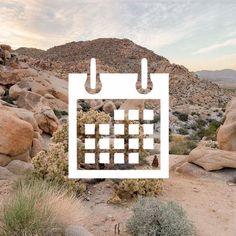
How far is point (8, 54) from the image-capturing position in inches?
1421

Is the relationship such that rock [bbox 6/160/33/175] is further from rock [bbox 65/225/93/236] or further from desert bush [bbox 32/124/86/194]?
rock [bbox 65/225/93/236]

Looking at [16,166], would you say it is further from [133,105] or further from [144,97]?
[133,105]

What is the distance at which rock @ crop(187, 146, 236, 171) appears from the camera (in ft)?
32.2

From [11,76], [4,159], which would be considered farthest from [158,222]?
[11,76]

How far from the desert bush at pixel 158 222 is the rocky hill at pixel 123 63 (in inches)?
1444

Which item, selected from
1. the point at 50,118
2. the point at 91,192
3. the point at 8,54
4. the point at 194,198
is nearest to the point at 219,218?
the point at 194,198

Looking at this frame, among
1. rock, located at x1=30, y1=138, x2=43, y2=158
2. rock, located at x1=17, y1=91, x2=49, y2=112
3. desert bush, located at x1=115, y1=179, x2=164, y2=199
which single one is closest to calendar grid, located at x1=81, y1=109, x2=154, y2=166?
desert bush, located at x1=115, y1=179, x2=164, y2=199

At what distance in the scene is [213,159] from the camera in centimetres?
990

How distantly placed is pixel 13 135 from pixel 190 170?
155 inches

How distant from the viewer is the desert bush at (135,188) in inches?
293

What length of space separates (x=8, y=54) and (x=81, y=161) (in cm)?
2940

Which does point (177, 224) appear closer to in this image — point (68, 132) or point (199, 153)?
point (68, 132)

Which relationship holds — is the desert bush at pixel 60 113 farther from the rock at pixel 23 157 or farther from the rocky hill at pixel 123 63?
the rocky hill at pixel 123 63

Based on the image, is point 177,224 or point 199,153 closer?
point 177,224
